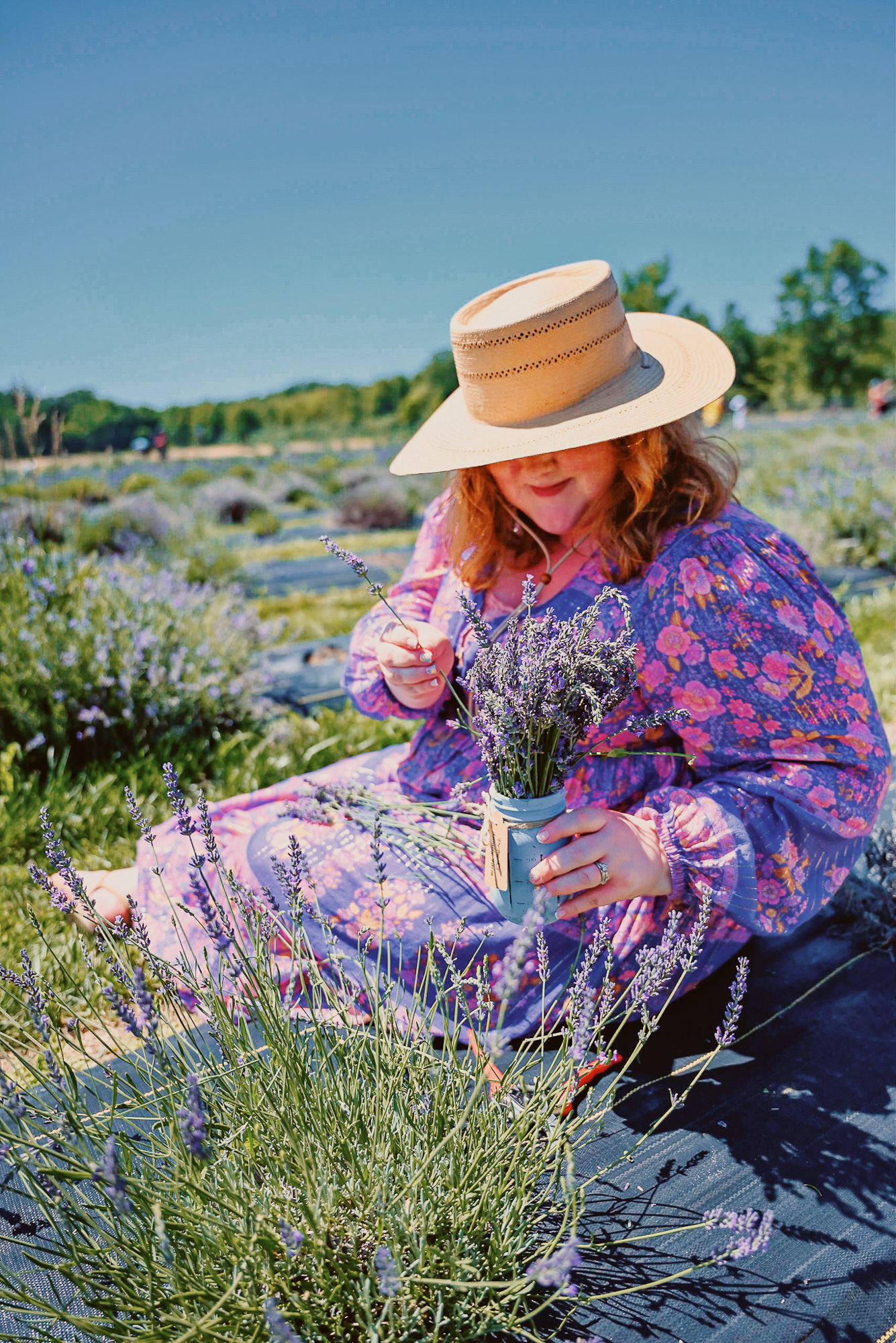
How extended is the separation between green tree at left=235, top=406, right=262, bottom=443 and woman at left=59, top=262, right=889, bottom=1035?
44.1 m

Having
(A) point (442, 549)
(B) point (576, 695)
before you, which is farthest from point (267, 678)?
(B) point (576, 695)

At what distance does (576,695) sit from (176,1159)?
75 centimetres

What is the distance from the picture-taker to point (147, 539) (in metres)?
8.18

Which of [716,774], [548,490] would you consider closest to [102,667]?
[548,490]

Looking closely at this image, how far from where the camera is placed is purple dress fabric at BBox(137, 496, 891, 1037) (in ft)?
5.01

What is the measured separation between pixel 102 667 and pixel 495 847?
239cm

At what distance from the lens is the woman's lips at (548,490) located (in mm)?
1682

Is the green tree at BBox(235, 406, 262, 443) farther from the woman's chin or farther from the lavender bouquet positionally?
the lavender bouquet

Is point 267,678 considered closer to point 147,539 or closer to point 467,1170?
point 467,1170

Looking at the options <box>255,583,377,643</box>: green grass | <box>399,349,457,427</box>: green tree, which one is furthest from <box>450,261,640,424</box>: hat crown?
<box>399,349,457,427</box>: green tree

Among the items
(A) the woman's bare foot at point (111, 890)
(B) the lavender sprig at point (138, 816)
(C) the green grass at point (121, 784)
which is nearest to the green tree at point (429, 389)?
(C) the green grass at point (121, 784)

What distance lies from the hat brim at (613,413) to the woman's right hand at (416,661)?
0.32m

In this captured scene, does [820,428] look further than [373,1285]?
Yes

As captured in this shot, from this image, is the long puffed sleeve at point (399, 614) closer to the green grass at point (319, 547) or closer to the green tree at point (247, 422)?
the green grass at point (319, 547)
